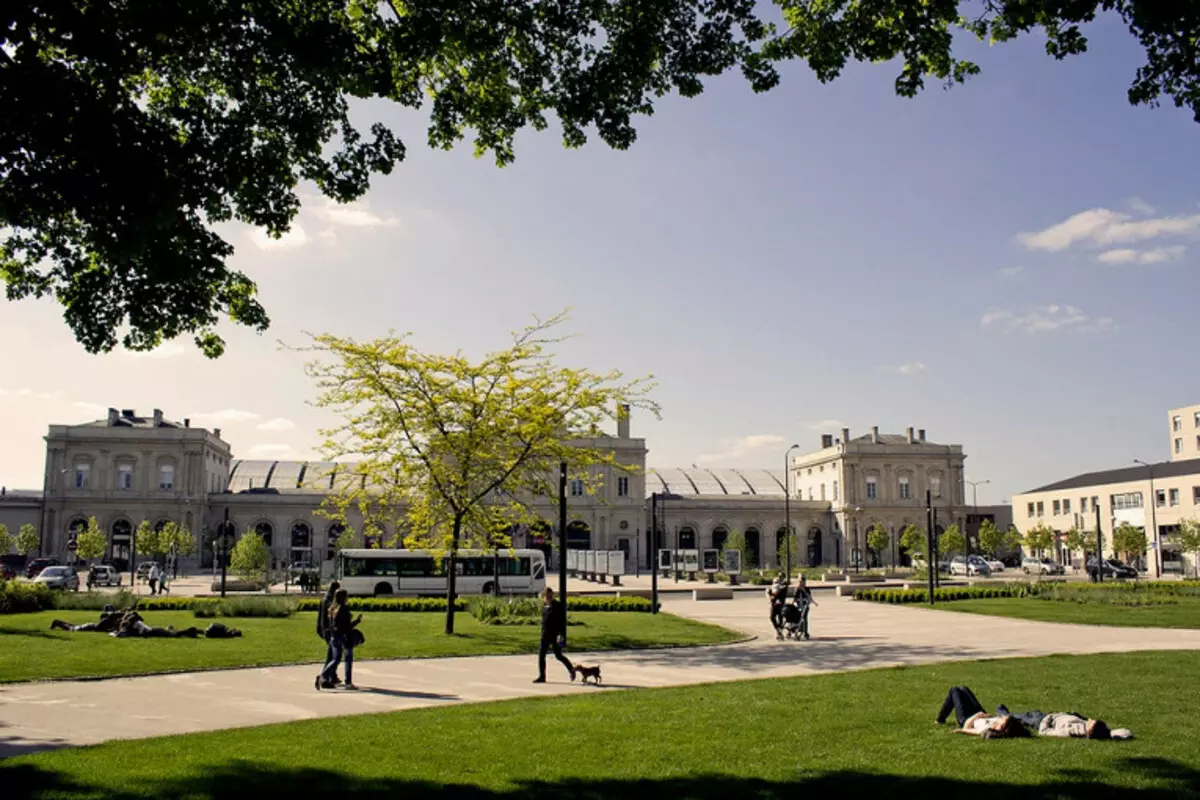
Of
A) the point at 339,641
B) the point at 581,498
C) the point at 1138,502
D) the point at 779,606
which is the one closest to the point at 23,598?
the point at 339,641

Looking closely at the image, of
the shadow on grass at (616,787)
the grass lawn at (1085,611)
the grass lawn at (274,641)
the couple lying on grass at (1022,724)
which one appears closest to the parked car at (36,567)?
the grass lawn at (274,641)

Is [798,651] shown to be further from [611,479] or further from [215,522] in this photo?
[215,522]

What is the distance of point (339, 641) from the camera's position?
53.5 feet

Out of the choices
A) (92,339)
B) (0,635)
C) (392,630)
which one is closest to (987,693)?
(92,339)

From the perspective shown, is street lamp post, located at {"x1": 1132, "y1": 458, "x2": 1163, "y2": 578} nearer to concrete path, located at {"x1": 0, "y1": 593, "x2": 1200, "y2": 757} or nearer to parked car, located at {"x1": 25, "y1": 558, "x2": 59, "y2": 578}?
concrete path, located at {"x1": 0, "y1": 593, "x2": 1200, "y2": 757}

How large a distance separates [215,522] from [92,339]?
84035 millimetres

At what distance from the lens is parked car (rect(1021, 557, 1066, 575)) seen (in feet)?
244

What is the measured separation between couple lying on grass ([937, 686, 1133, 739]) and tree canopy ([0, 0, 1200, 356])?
279 inches

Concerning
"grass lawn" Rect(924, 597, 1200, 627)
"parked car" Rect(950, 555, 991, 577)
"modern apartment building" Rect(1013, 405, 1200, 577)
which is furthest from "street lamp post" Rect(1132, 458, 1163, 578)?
"grass lawn" Rect(924, 597, 1200, 627)

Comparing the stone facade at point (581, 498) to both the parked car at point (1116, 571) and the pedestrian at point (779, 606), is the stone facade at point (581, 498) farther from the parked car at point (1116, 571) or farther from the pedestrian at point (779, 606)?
the pedestrian at point (779, 606)

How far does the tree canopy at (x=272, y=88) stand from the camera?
403 inches

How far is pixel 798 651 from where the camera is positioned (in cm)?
2288

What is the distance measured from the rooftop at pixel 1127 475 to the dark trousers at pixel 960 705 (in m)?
80.2

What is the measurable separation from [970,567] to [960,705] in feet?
226
